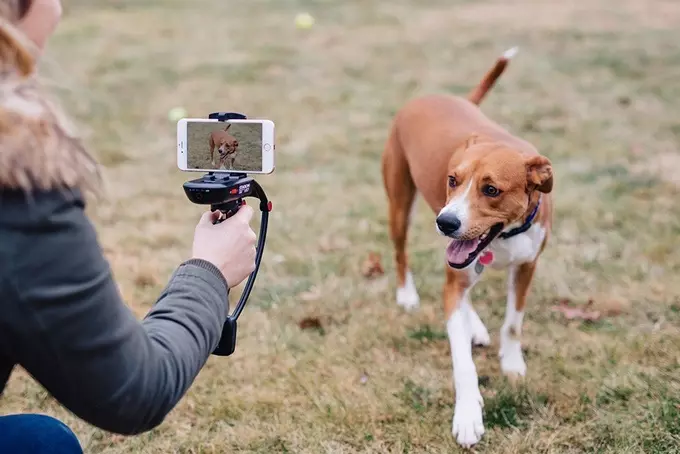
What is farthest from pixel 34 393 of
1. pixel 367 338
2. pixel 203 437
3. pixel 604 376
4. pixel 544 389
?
pixel 604 376

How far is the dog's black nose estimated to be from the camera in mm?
3201

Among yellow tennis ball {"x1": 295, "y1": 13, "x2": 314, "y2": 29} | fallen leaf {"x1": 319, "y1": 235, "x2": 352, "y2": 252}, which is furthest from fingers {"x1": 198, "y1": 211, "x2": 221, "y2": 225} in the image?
yellow tennis ball {"x1": 295, "y1": 13, "x2": 314, "y2": 29}

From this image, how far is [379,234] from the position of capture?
531cm

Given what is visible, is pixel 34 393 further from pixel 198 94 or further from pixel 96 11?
pixel 96 11

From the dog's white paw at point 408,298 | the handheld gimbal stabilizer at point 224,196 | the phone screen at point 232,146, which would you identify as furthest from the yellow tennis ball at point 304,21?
the handheld gimbal stabilizer at point 224,196

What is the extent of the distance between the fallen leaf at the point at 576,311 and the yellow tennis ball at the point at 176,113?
5125mm

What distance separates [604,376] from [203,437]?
169cm

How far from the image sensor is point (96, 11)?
14484mm

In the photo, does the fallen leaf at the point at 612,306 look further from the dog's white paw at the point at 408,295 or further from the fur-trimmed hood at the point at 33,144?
the fur-trimmed hood at the point at 33,144

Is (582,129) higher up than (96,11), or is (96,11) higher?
(582,129)

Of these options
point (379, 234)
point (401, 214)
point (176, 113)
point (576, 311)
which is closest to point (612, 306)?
point (576, 311)

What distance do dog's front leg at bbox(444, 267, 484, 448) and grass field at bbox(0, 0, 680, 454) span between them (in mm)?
81

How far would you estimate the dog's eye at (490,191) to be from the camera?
3.22 metres

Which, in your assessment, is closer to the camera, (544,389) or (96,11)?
(544,389)
